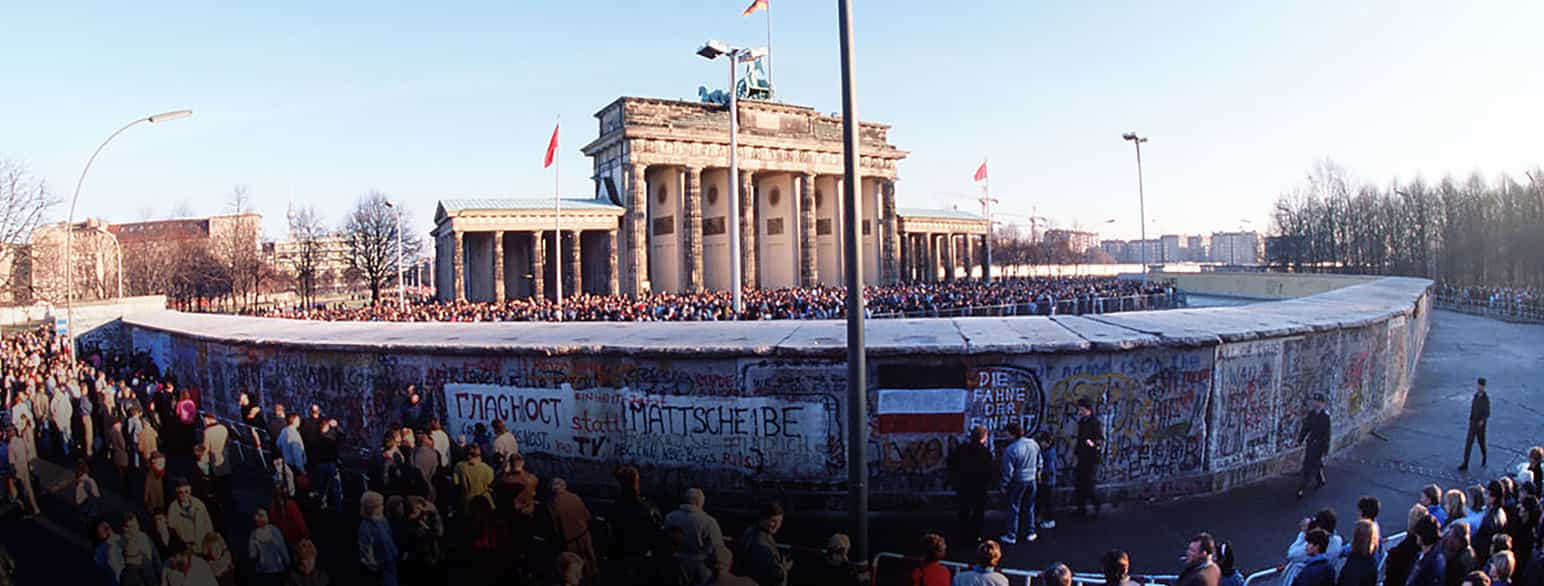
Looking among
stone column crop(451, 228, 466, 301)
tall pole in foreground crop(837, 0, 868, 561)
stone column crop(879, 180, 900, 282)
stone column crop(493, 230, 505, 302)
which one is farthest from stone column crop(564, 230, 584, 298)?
tall pole in foreground crop(837, 0, 868, 561)

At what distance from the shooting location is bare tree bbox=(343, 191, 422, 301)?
176 ft

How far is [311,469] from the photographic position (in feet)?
35.3

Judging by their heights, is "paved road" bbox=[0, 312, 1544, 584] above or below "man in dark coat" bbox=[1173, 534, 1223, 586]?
below

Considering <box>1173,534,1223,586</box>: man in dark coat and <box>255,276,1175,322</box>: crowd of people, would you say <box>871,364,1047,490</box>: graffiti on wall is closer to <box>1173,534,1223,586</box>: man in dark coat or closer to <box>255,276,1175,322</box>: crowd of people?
<box>1173,534,1223,586</box>: man in dark coat

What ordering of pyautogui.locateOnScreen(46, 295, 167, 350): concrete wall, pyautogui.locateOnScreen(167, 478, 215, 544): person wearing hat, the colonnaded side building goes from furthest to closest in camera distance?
the colonnaded side building
pyautogui.locateOnScreen(46, 295, 167, 350): concrete wall
pyautogui.locateOnScreen(167, 478, 215, 544): person wearing hat

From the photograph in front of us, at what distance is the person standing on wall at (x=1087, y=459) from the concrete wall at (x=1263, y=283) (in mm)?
30613

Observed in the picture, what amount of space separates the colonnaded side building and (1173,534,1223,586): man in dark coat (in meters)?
40.3

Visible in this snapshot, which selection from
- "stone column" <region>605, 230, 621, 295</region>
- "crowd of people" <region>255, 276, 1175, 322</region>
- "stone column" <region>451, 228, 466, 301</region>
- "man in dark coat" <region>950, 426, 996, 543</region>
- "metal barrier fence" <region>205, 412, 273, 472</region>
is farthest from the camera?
"stone column" <region>605, 230, 621, 295</region>

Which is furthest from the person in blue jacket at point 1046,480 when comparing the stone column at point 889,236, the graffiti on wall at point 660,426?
the stone column at point 889,236

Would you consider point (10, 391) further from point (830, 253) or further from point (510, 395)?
point (830, 253)

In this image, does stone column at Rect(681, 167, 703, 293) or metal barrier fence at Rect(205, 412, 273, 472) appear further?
stone column at Rect(681, 167, 703, 293)

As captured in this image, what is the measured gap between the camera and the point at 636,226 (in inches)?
1951

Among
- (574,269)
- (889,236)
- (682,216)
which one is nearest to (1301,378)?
(574,269)

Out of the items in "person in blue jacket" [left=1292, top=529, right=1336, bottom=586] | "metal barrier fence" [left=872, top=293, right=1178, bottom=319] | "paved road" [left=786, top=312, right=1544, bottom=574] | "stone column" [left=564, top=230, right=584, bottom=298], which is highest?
"stone column" [left=564, top=230, right=584, bottom=298]
